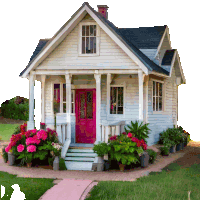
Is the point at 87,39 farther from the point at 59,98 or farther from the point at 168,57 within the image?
the point at 168,57

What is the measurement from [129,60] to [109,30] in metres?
1.40

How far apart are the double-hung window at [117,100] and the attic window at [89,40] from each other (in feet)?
7.45

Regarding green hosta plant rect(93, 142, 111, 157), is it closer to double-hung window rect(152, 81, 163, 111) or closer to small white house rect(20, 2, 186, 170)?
small white house rect(20, 2, 186, 170)

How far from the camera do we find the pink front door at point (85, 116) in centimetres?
1591

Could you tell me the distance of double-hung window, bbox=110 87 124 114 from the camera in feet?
52.5

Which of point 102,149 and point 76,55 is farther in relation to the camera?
point 76,55

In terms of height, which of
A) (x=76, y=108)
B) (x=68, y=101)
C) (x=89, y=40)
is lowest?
(x=76, y=108)

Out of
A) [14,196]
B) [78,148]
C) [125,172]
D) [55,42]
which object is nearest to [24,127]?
[78,148]

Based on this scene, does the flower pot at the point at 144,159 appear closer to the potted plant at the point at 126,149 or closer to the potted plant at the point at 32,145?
the potted plant at the point at 126,149

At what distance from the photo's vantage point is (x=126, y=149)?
1222 cm

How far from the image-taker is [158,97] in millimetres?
17500

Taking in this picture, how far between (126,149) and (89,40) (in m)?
4.95

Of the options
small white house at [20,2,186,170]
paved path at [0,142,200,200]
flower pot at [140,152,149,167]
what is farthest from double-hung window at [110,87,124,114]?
flower pot at [140,152,149,167]

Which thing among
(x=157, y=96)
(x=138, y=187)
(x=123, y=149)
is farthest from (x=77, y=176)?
(x=157, y=96)
